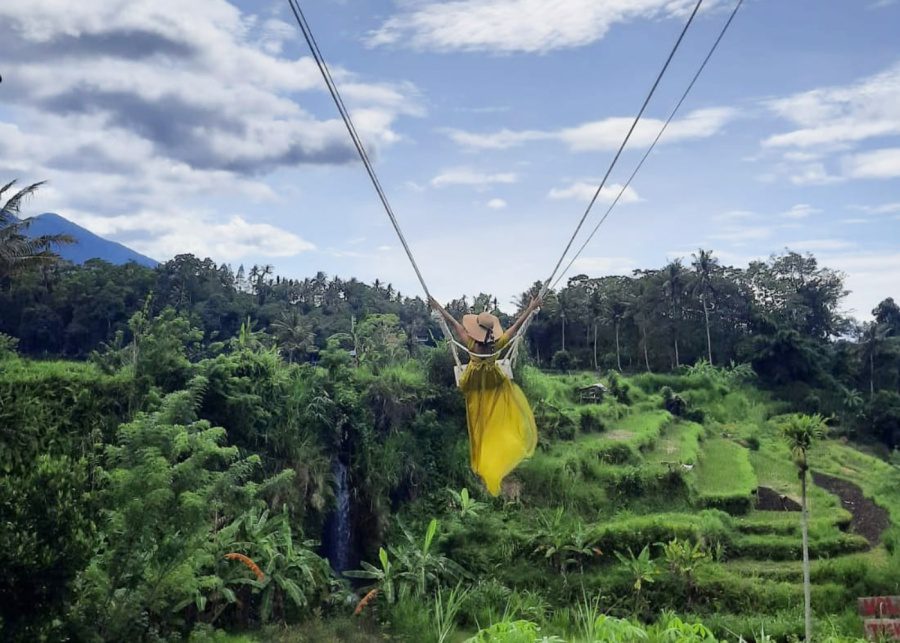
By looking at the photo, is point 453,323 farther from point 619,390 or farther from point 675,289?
point 675,289

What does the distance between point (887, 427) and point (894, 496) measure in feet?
28.8

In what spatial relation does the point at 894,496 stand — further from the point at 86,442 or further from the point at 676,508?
the point at 86,442

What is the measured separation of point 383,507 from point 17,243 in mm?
8314

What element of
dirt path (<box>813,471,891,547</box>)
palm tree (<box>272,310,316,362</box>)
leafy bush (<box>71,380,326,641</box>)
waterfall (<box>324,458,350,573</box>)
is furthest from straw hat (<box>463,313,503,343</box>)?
palm tree (<box>272,310,316,362</box>)

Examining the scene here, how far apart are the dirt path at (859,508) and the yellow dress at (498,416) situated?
12.6 meters

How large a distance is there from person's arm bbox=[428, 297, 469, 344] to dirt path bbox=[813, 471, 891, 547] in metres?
12.8

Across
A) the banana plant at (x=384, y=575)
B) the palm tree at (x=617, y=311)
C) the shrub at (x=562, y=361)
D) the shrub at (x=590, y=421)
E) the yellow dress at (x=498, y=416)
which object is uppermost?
the palm tree at (x=617, y=311)

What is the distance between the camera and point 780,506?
15.5 metres

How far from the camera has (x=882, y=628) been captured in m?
10.2

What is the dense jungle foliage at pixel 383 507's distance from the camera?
7.33 m

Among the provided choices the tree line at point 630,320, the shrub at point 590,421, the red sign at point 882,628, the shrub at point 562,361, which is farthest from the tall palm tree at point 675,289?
the red sign at point 882,628

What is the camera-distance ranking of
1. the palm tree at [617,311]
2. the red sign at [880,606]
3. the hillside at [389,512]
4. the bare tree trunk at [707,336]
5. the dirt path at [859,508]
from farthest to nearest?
the palm tree at [617,311], the bare tree trunk at [707,336], the dirt path at [859,508], the red sign at [880,606], the hillside at [389,512]

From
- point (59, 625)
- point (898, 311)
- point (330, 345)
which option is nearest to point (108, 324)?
point (330, 345)

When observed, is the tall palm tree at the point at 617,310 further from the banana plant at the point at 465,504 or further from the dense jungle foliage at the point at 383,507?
the banana plant at the point at 465,504
